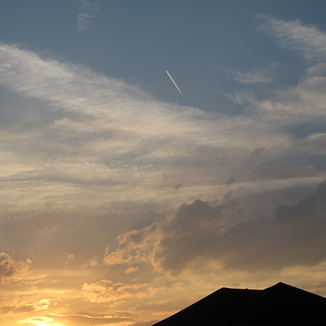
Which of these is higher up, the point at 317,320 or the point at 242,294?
the point at 242,294

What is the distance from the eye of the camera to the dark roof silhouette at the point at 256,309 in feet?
99.2

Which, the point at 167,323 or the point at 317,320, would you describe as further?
the point at 167,323

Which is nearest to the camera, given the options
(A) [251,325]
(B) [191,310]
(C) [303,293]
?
(A) [251,325]

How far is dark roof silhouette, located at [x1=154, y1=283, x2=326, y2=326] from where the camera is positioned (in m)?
30.2

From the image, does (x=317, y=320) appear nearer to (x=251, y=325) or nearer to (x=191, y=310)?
(x=251, y=325)

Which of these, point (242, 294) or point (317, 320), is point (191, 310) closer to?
point (242, 294)

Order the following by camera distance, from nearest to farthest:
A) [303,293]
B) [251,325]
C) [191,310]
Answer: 1. [251,325]
2. [303,293]
3. [191,310]

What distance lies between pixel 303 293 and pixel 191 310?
8.36 m

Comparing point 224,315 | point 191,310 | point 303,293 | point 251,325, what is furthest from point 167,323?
point 303,293

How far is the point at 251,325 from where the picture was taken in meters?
29.8

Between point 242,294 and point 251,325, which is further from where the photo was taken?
point 242,294

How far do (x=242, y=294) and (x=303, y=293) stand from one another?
17.4 feet

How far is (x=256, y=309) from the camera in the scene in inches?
1212

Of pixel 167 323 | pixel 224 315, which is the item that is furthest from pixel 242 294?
pixel 167 323
